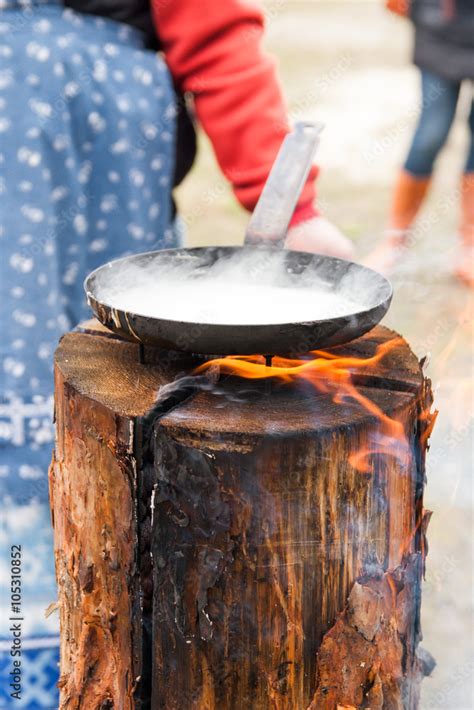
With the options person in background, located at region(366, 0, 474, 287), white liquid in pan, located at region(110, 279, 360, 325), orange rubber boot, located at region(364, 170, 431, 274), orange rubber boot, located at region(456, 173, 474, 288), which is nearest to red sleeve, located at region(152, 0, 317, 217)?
white liquid in pan, located at region(110, 279, 360, 325)

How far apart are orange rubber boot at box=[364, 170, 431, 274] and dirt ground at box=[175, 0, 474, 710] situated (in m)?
0.12

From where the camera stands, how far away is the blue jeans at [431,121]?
15.6 ft

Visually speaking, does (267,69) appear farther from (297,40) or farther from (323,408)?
(297,40)

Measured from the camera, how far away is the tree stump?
1255mm

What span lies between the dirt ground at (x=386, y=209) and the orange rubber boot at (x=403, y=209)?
12 cm

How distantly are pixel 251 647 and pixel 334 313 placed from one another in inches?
21.1

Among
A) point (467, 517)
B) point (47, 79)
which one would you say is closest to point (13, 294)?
point (47, 79)

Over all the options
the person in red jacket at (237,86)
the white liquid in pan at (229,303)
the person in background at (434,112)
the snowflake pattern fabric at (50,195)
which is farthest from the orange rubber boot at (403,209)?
the white liquid in pan at (229,303)

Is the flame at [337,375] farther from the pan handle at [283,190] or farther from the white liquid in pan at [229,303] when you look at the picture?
the pan handle at [283,190]

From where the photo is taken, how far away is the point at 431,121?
15.7 feet

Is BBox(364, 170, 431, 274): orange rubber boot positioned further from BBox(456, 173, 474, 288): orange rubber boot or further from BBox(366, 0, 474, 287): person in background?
BBox(456, 173, 474, 288): orange rubber boot

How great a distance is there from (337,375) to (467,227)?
3.88 metres

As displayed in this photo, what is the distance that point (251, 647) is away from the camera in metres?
1.29

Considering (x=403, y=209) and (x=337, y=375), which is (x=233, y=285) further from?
(x=403, y=209)
